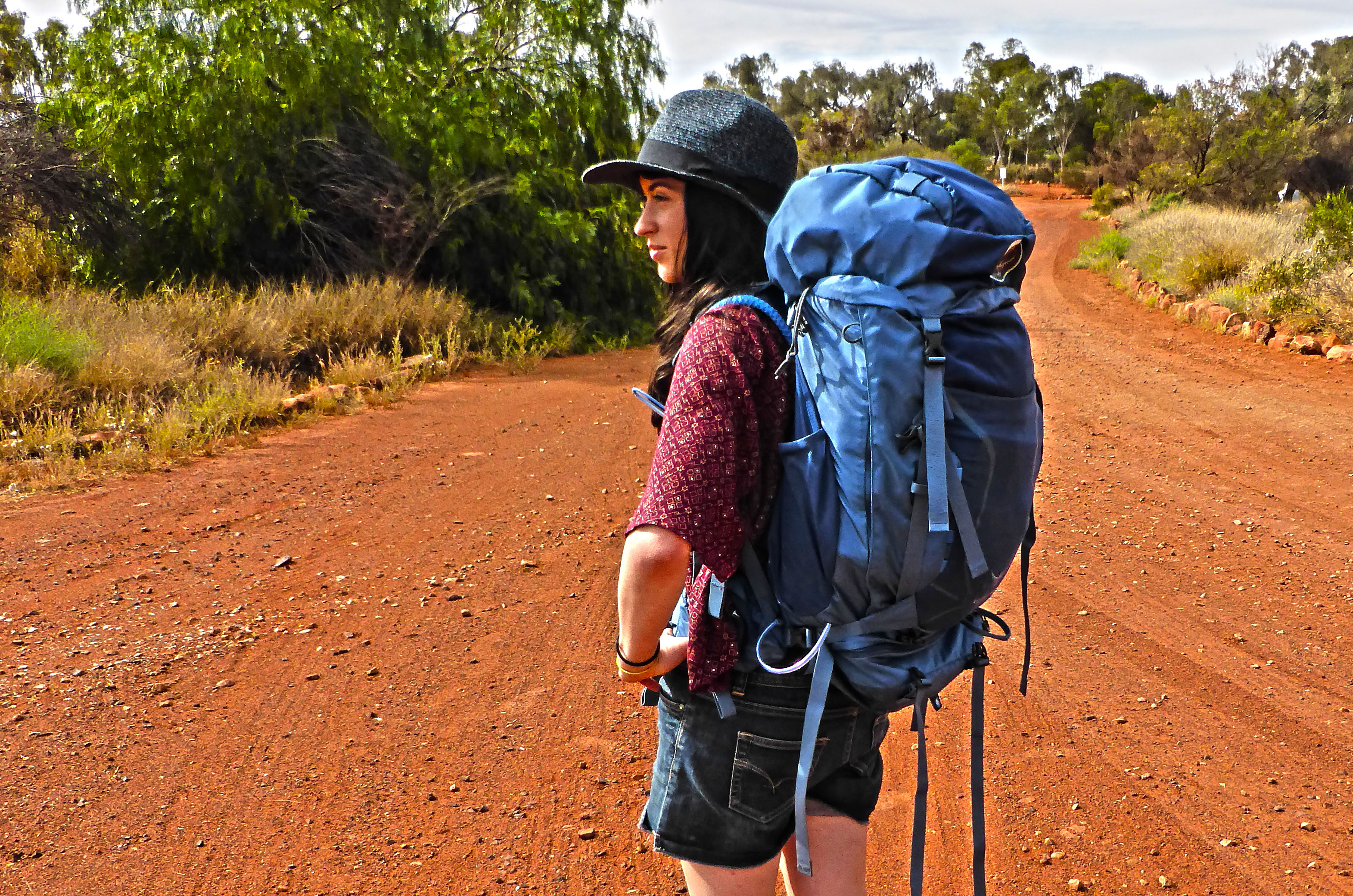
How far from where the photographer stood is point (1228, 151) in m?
24.8

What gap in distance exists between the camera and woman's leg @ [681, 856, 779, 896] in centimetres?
149

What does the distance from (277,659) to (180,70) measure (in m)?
9.09

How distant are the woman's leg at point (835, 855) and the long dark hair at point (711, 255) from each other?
0.69 m

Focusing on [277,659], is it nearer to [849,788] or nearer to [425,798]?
[425,798]

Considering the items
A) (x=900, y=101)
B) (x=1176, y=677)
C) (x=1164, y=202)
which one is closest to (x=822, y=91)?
(x=900, y=101)

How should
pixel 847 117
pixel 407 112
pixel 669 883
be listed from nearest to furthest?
pixel 669 883 < pixel 407 112 < pixel 847 117

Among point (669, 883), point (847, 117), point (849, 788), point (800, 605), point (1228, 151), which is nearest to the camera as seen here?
point (800, 605)

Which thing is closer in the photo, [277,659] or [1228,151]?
[277,659]

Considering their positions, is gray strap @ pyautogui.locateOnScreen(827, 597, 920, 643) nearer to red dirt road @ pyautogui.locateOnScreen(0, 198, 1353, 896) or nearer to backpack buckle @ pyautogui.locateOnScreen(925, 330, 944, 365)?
backpack buckle @ pyautogui.locateOnScreen(925, 330, 944, 365)

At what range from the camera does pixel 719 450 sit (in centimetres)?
130

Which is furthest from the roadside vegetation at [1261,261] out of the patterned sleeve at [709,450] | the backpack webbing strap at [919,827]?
the patterned sleeve at [709,450]

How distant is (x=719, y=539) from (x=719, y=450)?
0.12 m

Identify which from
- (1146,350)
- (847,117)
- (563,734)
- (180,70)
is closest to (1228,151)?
(1146,350)

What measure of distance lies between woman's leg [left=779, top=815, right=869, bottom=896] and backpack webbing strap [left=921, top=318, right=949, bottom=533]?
0.55 meters
